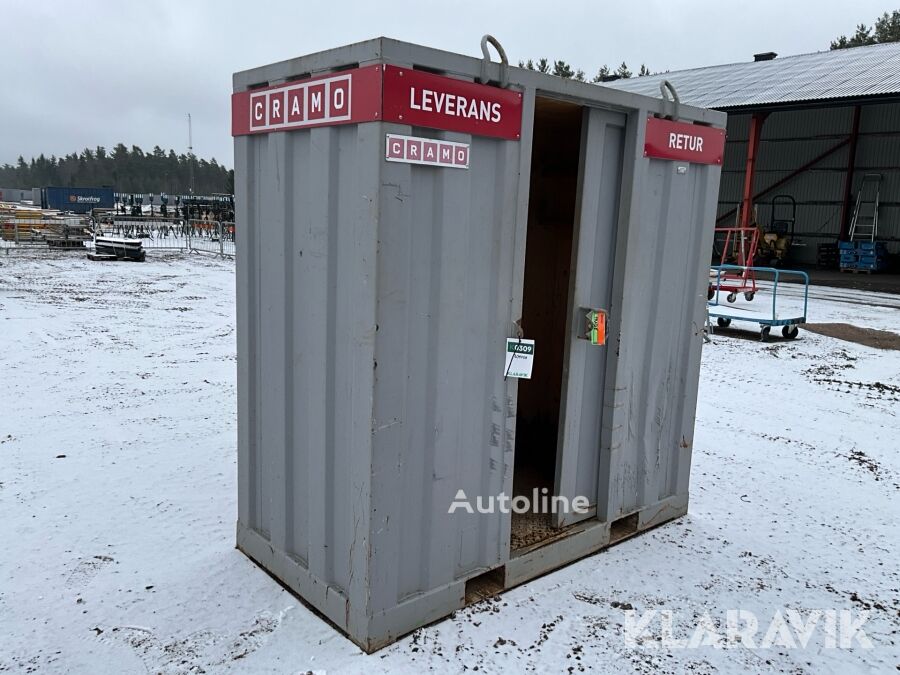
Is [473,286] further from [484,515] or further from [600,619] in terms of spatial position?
[600,619]

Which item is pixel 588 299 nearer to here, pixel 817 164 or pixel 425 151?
pixel 425 151

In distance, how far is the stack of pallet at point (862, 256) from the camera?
907 inches

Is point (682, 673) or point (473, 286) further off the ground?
point (473, 286)

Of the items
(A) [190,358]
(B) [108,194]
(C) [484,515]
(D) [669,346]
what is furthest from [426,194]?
(B) [108,194]

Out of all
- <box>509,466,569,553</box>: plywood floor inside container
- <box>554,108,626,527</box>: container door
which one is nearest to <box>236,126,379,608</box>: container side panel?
<box>509,466,569,553</box>: plywood floor inside container

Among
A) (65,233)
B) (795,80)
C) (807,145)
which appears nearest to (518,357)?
(795,80)

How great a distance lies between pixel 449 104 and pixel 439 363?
1029mm

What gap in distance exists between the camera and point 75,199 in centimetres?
5153

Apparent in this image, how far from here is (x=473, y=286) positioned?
279 centimetres

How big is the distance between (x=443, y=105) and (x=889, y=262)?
27.3 metres

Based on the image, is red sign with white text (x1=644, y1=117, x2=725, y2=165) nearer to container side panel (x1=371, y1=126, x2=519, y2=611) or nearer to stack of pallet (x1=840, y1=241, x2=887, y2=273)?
container side panel (x1=371, y1=126, x2=519, y2=611)

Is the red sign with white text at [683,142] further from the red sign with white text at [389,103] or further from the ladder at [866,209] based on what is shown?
the ladder at [866,209]

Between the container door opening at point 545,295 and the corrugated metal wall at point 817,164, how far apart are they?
2599 cm

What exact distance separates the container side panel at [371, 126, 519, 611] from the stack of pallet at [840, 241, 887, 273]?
2481 cm
